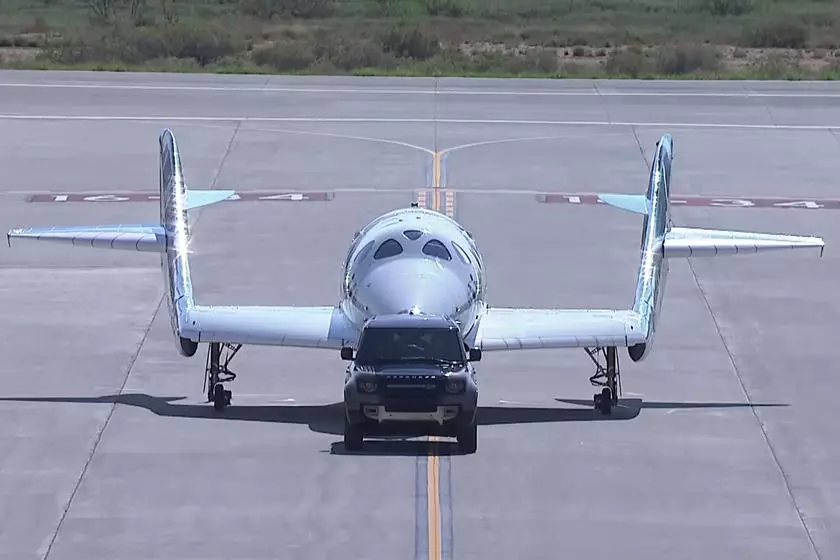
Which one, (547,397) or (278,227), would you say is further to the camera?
(278,227)

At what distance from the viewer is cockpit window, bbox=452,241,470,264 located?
26.1 metres

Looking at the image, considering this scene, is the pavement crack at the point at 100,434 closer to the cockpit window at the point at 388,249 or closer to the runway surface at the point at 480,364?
the runway surface at the point at 480,364

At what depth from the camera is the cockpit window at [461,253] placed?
26112mm

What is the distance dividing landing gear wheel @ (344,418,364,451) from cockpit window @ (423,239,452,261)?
3.51m

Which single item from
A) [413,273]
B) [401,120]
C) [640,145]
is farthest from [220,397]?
[401,120]

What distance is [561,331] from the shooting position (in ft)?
80.8

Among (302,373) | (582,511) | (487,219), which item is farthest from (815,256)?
(582,511)

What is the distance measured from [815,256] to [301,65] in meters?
37.7

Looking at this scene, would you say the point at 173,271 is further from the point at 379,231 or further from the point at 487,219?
the point at 487,219

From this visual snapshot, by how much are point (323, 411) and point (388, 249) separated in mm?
2536

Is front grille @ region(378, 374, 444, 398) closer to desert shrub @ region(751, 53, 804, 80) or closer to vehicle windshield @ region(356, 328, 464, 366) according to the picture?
vehicle windshield @ region(356, 328, 464, 366)

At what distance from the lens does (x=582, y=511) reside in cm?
2125

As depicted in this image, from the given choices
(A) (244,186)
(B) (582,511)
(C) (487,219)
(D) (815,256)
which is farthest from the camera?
(A) (244,186)

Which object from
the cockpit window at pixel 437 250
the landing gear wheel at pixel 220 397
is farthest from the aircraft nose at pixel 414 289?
the landing gear wheel at pixel 220 397
